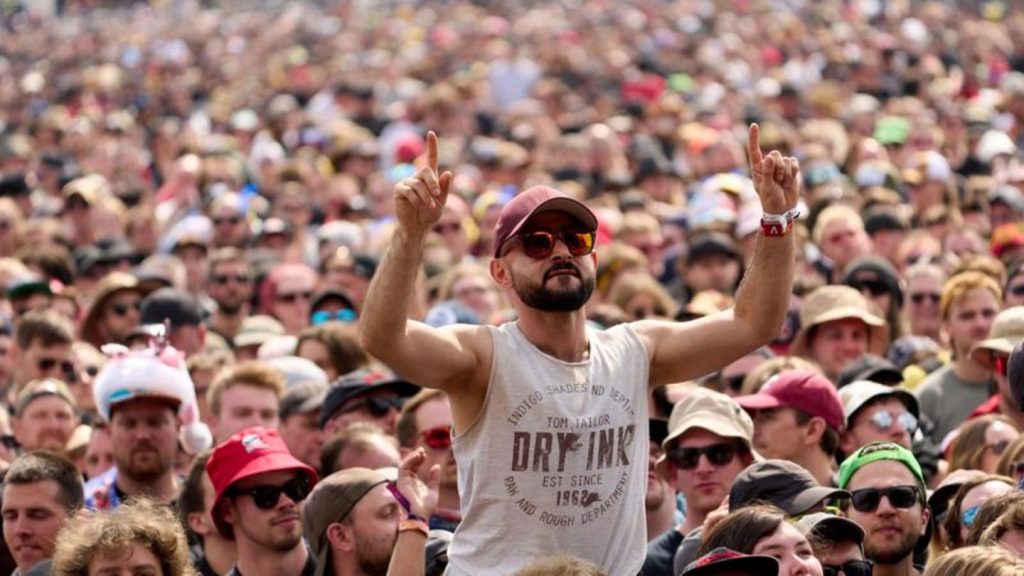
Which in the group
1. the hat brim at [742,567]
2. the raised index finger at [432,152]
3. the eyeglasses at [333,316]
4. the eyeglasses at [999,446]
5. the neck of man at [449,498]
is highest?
the raised index finger at [432,152]

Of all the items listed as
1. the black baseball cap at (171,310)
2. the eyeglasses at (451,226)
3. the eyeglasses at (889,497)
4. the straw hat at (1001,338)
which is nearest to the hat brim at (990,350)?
the straw hat at (1001,338)

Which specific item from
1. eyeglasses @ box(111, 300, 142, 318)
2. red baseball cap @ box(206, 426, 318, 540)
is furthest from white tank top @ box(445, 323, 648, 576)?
eyeglasses @ box(111, 300, 142, 318)

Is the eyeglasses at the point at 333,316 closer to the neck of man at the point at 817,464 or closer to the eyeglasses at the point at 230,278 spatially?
the eyeglasses at the point at 230,278

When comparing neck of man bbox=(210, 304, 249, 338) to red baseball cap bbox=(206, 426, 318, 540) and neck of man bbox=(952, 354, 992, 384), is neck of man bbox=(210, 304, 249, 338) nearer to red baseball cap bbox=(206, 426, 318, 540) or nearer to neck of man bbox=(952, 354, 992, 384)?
neck of man bbox=(952, 354, 992, 384)

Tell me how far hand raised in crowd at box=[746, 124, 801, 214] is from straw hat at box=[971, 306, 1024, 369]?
3.85 metres

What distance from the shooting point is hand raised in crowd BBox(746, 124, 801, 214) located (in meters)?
6.71

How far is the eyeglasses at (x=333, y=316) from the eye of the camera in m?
13.4

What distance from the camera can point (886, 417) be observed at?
952cm

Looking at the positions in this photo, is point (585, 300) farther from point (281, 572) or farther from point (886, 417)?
point (886, 417)

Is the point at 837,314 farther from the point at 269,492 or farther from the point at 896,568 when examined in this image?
the point at 269,492

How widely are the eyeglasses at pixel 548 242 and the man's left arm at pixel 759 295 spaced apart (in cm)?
40

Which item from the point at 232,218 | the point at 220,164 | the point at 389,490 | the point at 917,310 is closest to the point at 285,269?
the point at 232,218

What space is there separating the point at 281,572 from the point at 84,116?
1983cm

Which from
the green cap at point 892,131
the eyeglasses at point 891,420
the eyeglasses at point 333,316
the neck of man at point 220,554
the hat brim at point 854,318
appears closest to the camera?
the neck of man at point 220,554
